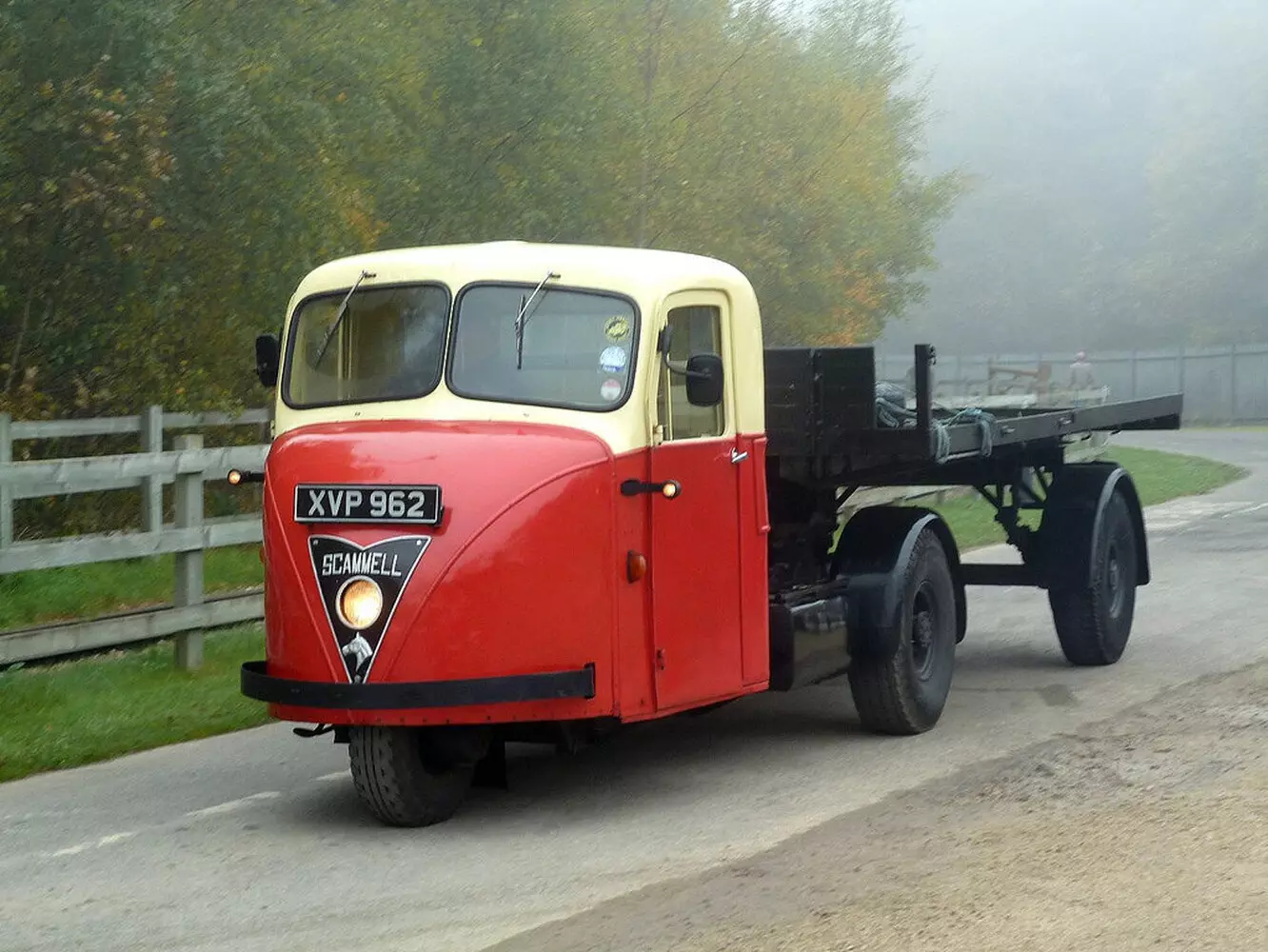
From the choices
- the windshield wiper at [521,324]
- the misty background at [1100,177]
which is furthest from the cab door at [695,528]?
the misty background at [1100,177]

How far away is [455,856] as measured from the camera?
713cm

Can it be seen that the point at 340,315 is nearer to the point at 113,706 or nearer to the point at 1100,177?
the point at 113,706

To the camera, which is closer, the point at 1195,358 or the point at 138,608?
the point at 138,608

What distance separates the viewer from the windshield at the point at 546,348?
25.7 feet

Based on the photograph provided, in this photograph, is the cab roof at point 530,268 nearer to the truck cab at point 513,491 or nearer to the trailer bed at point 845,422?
the truck cab at point 513,491

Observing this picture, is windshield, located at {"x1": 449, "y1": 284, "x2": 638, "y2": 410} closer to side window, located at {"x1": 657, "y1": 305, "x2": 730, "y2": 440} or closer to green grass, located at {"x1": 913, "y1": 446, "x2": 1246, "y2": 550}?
side window, located at {"x1": 657, "y1": 305, "x2": 730, "y2": 440}

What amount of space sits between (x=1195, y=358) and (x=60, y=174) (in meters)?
47.1

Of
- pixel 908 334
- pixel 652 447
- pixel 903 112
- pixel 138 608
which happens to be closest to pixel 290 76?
pixel 138 608

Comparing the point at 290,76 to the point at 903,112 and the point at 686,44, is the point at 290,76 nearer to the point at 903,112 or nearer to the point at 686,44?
the point at 686,44

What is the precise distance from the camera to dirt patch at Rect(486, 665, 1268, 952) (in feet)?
19.3

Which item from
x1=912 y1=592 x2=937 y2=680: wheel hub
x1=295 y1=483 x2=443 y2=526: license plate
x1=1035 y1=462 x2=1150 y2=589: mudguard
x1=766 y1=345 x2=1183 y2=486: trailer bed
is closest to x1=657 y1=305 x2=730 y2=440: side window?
x1=766 y1=345 x2=1183 y2=486: trailer bed

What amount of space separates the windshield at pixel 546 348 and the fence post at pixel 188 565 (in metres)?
4.00

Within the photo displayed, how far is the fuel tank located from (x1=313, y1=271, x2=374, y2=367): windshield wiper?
84 centimetres

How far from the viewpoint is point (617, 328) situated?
7.95 meters
